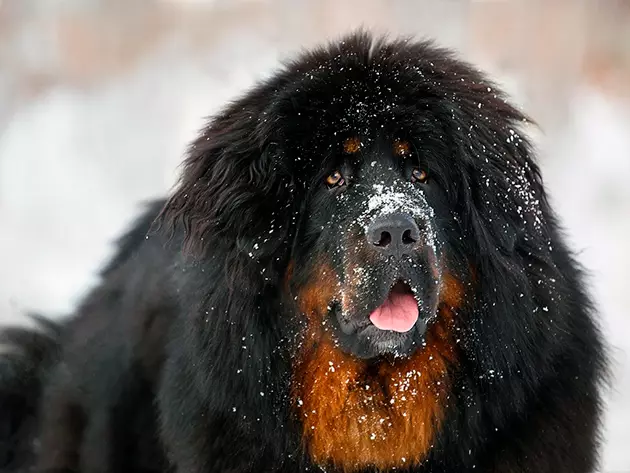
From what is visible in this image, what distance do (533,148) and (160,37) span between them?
6942 millimetres

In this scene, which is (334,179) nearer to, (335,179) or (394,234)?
(335,179)

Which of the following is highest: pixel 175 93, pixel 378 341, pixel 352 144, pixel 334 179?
pixel 175 93

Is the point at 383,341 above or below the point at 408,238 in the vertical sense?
below

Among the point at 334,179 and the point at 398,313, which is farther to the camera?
the point at 334,179

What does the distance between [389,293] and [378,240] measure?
Answer: 0.20m

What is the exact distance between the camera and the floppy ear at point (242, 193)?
9.52 ft

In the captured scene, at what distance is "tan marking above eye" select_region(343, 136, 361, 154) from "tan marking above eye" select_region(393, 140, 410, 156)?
0.13 meters

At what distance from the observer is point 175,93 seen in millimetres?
8539

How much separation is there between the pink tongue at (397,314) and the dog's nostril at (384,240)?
7.4 inches

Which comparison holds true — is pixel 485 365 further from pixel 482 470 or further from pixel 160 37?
pixel 160 37

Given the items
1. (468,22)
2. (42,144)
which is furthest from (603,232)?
(42,144)

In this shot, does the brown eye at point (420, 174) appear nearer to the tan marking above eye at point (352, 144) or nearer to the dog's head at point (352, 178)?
the dog's head at point (352, 178)

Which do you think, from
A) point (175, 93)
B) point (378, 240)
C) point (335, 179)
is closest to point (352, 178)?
point (335, 179)

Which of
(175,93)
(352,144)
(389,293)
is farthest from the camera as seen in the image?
(175,93)
